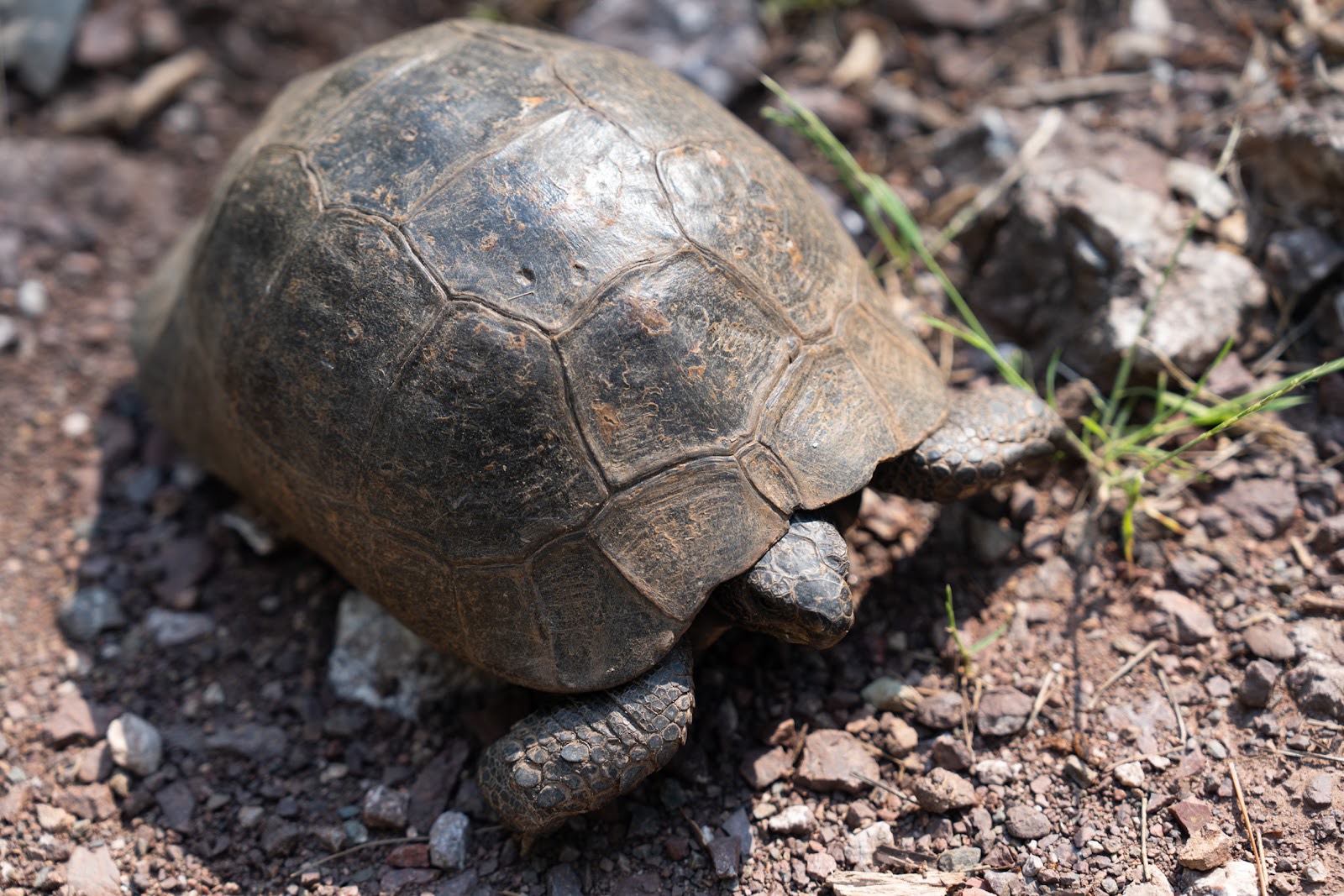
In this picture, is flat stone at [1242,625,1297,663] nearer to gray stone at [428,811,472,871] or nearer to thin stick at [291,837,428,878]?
gray stone at [428,811,472,871]

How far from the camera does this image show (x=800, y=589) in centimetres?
285

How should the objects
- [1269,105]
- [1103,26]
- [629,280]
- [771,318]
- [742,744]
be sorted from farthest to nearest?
1. [1103,26]
2. [1269,105]
3. [742,744]
4. [771,318]
5. [629,280]

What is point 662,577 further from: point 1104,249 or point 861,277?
point 1104,249

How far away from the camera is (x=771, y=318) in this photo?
3.03 m

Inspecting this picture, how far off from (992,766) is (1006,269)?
2.11 metres

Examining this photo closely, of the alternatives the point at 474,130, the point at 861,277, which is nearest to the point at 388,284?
the point at 474,130

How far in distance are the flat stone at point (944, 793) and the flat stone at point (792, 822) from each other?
13.6 inches

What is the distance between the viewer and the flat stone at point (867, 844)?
3023 millimetres

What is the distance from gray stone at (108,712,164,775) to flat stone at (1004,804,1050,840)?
284 cm

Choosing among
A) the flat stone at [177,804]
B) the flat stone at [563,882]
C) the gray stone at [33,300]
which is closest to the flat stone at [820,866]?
the flat stone at [563,882]

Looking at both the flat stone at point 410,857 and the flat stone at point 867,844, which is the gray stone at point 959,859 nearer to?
the flat stone at point 867,844

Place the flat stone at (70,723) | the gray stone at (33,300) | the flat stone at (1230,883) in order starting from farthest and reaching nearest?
the gray stone at (33,300), the flat stone at (70,723), the flat stone at (1230,883)

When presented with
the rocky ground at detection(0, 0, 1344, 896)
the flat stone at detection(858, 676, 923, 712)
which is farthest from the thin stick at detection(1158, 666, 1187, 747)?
the flat stone at detection(858, 676, 923, 712)

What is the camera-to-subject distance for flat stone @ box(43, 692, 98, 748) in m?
3.44
